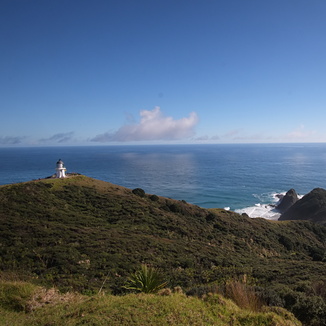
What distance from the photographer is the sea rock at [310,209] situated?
51.4 m

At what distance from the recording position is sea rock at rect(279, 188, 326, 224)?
51.4 meters

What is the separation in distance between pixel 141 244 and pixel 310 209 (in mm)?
49541

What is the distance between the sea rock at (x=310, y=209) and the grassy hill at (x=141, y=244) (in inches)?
568

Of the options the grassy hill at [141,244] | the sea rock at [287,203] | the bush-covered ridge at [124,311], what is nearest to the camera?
the bush-covered ridge at [124,311]

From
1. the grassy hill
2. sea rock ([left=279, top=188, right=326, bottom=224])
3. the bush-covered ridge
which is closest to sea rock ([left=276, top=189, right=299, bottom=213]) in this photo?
sea rock ([left=279, top=188, right=326, bottom=224])

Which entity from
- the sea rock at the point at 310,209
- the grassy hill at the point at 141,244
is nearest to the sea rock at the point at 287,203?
the sea rock at the point at 310,209

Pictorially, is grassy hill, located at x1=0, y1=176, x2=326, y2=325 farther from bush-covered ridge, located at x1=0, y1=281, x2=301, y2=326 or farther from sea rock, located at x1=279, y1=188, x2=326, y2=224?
sea rock, located at x1=279, y1=188, x2=326, y2=224

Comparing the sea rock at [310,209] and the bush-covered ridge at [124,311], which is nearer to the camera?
the bush-covered ridge at [124,311]

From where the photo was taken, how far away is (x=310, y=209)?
176ft

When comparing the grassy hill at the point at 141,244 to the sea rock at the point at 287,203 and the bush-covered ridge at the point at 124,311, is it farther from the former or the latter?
the sea rock at the point at 287,203

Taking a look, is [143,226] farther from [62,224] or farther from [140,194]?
[140,194]

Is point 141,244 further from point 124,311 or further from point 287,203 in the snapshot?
point 287,203

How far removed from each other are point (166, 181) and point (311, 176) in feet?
202

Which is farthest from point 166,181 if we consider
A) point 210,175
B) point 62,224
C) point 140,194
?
point 62,224
